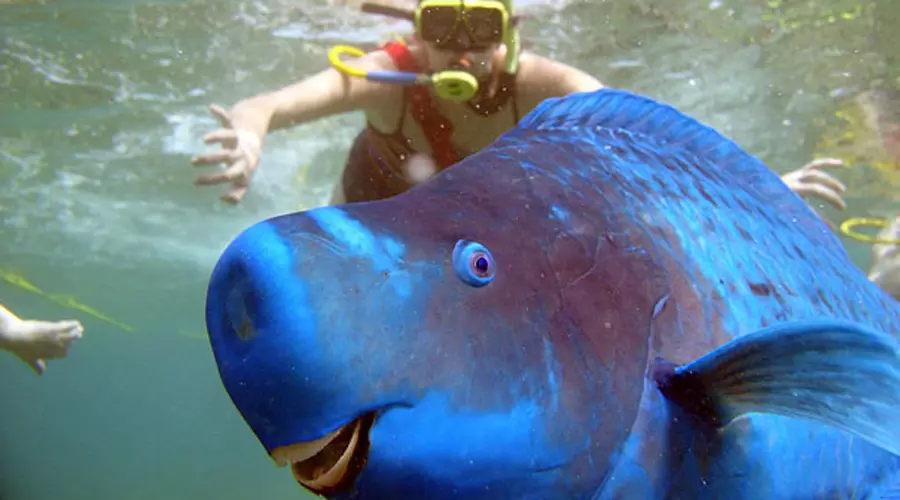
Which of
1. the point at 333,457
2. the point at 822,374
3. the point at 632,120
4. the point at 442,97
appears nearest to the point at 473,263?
the point at 333,457

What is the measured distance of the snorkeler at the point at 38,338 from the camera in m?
5.88

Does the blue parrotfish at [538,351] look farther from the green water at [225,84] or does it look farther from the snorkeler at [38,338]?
the green water at [225,84]

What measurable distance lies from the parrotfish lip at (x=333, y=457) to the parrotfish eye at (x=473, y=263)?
265mm

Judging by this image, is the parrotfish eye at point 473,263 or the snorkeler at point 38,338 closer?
the parrotfish eye at point 473,263

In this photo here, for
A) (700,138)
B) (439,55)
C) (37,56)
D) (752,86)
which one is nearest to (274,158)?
(37,56)

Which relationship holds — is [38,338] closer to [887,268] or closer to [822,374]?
[822,374]

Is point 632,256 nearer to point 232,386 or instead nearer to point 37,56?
point 232,386

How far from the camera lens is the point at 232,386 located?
95 centimetres

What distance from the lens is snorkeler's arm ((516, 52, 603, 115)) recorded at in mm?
4336

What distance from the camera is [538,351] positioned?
40.6 inches

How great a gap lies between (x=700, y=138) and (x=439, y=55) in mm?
3068

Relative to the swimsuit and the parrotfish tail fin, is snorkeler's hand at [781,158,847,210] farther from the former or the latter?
the parrotfish tail fin

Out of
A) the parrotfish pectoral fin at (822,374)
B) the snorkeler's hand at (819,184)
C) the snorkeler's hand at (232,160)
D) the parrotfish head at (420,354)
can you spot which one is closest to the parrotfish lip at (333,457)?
the parrotfish head at (420,354)

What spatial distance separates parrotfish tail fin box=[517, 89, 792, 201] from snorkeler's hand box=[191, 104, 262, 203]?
4.73ft
